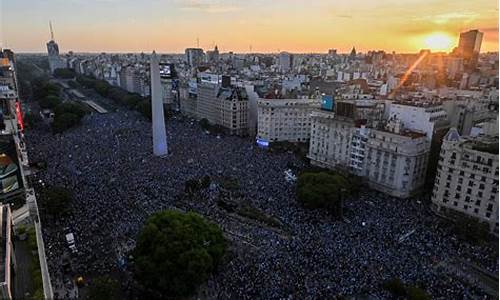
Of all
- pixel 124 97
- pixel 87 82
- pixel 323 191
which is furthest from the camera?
pixel 87 82

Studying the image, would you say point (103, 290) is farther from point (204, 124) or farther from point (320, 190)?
point (204, 124)

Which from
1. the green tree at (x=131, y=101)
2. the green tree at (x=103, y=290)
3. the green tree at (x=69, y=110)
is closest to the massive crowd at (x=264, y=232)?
the green tree at (x=103, y=290)

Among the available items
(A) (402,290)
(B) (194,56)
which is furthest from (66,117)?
(B) (194,56)

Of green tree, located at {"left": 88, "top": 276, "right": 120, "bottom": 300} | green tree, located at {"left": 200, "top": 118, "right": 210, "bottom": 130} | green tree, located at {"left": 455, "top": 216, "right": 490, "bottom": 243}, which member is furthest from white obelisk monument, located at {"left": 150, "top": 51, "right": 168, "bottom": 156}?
green tree, located at {"left": 455, "top": 216, "right": 490, "bottom": 243}

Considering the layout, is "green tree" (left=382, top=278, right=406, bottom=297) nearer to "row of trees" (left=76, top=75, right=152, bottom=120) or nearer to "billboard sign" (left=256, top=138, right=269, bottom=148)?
"billboard sign" (left=256, top=138, right=269, bottom=148)

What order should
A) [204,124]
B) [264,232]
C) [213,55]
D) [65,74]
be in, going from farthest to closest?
[213,55]
[65,74]
[204,124]
[264,232]

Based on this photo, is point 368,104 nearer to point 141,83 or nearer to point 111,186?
point 111,186
